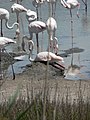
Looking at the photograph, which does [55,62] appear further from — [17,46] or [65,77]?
[17,46]

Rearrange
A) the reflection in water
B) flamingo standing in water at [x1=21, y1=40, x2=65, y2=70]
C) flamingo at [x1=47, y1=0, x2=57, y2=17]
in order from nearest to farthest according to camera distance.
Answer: flamingo at [x1=47, y1=0, x2=57, y2=17]
the reflection in water
flamingo standing in water at [x1=21, y1=40, x2=65, y2=70]

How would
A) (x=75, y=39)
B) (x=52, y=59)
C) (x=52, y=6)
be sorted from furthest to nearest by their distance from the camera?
(x=52, y=6) → (x=75, y=39) → (x=52, y=59)

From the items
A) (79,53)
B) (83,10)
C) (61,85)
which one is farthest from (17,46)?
(83,10)

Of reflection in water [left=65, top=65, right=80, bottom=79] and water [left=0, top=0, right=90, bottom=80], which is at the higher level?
water [left=0, top=0, right=90, bottom=80]

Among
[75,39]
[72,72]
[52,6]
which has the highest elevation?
[52,6]

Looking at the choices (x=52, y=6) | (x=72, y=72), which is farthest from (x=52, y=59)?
(x=52, y=6)

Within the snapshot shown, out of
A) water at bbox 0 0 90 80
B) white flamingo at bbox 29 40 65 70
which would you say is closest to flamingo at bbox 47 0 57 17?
water at bbox 0 0 90 80

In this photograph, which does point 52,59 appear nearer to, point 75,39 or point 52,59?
point 52,59

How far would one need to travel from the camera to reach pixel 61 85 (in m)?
8.36

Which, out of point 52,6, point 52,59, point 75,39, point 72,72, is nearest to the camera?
point 52,59

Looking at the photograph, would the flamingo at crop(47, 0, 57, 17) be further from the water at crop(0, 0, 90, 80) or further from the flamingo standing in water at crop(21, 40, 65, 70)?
the flamingo standing in water at crop(21, 40, 65, 70)

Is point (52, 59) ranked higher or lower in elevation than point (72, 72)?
higher

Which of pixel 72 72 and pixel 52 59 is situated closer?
pixel 52 59

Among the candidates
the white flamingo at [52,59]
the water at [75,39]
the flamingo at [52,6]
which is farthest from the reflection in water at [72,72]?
the flamingo at [52,6]
